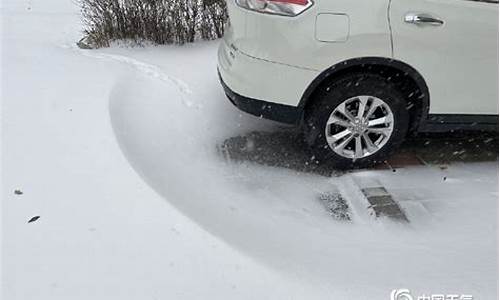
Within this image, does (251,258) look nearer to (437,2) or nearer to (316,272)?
(316,272)

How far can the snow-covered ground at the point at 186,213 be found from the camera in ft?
7.79

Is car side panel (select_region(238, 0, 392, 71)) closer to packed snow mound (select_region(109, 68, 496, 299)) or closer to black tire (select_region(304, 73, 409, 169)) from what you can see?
black tire (select_region(304, 73, 409, 169))

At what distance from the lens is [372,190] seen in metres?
3.59

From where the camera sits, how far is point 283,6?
3412 millimetres

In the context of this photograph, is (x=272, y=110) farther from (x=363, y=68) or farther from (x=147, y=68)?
(x=147, y=68)

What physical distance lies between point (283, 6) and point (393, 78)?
3.17 ft

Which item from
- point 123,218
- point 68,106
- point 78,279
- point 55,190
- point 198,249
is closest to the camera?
point 78,279

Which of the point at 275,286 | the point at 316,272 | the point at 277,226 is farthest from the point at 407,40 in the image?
the point at 275,286

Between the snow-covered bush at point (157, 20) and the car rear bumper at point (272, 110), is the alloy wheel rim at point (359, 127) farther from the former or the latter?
the snow-covered bush at point (157, 20)

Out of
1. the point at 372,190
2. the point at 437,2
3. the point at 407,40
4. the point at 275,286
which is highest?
the point at 437,2

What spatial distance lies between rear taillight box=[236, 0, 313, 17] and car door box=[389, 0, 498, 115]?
0.60 metres

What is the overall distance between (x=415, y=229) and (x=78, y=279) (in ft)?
6.60
